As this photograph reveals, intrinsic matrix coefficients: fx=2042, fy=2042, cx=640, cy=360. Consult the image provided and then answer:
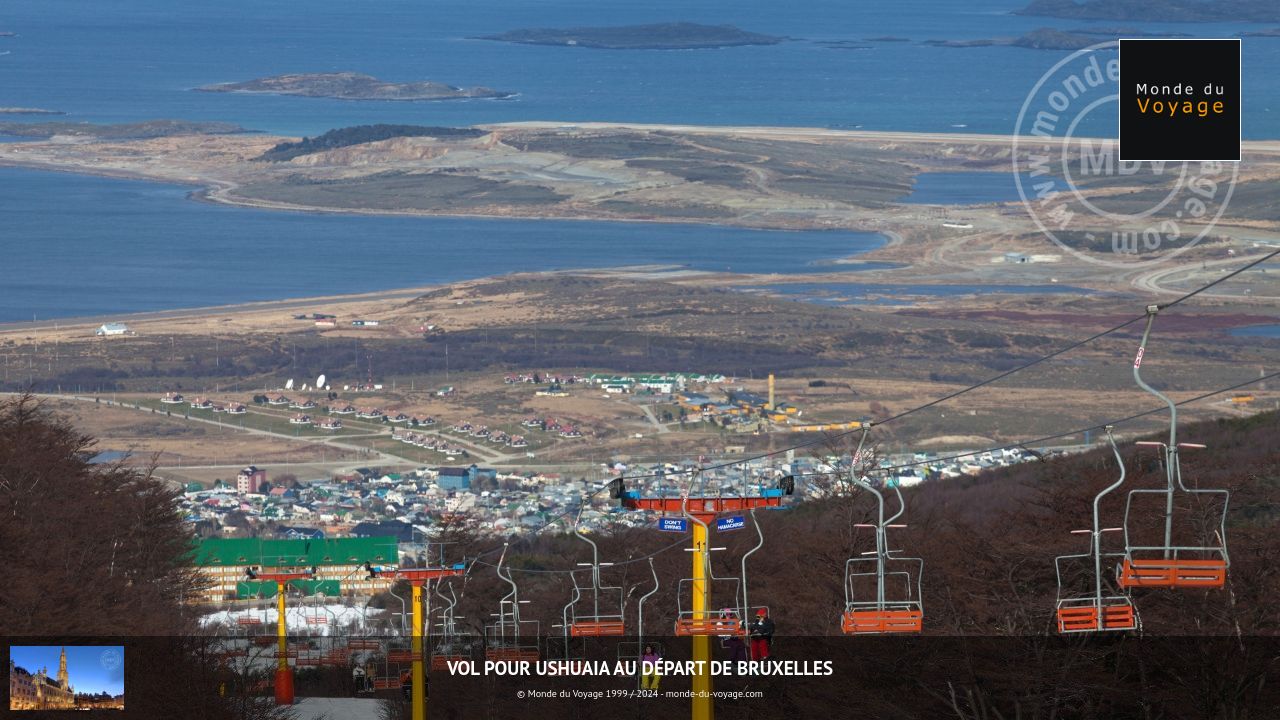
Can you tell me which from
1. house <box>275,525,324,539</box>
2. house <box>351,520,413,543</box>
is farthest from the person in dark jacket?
house <box>275,525,324,539</box>

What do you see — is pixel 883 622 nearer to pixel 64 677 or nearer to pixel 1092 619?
pixel 1092 619

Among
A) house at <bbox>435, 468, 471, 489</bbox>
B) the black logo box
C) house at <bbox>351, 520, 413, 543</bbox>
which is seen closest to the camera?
house at <bbox>351, 520, 413, 543</bbox>

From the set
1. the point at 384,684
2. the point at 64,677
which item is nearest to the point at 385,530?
the point at 384,684

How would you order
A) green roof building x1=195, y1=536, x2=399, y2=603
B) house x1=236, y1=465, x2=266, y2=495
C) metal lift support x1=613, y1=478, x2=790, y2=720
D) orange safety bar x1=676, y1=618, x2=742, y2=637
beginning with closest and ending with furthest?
orange safety bar x1=676, y1=618, x2=742, y2=637, metal lift support x1=613, y1=478, x2=790, y2=720, green roof building x1=195, y1=536, x2=399, y2=603, house x1=236, y1=465, x2=266, y2=495

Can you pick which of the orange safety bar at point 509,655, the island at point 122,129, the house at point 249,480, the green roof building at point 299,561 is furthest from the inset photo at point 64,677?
the island at point 122,129

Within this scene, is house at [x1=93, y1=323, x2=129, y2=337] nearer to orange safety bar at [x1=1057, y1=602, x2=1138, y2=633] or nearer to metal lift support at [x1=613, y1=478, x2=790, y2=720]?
metal lift support at [x1=613, y1=478, x2=790, y2=720]

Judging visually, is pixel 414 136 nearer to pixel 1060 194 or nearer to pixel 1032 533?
pixel 1060 194

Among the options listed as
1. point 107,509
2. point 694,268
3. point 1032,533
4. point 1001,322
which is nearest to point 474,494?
point 107,509
